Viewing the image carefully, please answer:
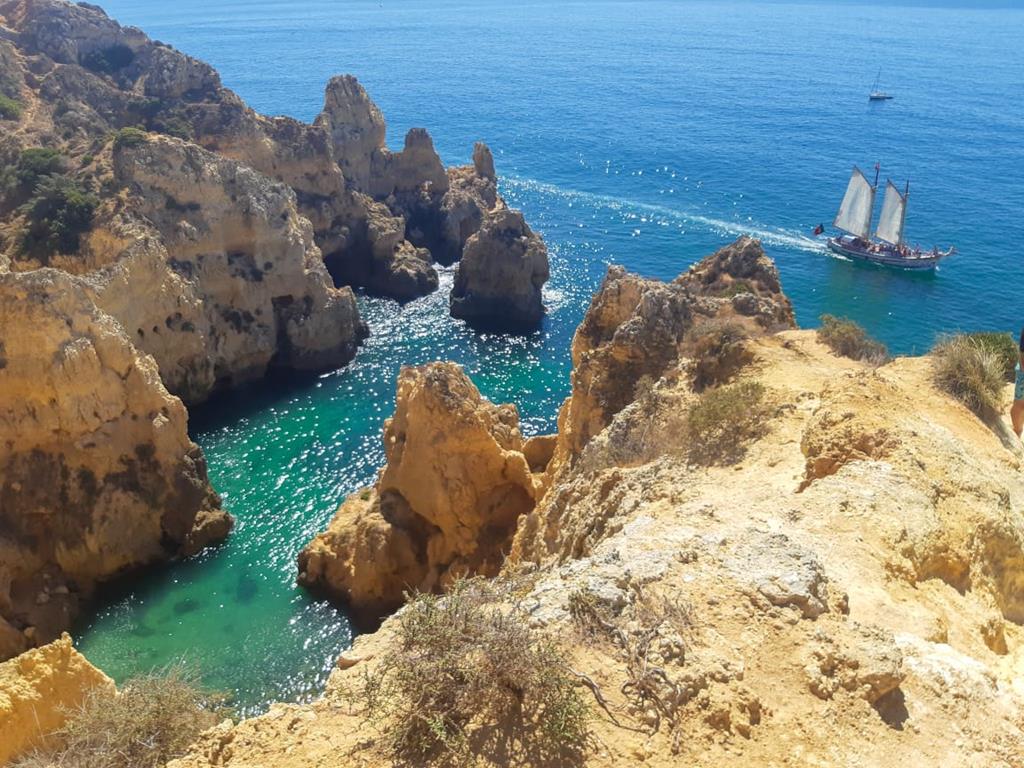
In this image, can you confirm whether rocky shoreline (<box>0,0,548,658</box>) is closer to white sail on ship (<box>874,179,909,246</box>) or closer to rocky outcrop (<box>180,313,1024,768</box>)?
rocky outcrop (<box>180,313,1024,768</box>)

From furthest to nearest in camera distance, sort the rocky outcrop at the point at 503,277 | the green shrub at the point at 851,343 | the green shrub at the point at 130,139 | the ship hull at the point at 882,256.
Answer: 1. the ship hull at the point at 882,256
2. the rocky outcrop at the point at 503,277
3. the green shrub at the point at 130,139
4. the green shrub at the point at 851,343

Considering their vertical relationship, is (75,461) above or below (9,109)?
below

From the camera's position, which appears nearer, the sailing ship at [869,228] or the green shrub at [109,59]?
the green shrub at [109,59]

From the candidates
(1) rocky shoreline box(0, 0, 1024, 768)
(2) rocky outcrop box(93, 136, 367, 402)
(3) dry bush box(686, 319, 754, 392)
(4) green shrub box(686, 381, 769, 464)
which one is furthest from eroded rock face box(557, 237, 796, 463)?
(2) rocky outcrop box(93, 136, 367, 402)

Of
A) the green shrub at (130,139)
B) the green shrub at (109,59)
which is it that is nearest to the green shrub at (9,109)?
the green shrub at (109,59)

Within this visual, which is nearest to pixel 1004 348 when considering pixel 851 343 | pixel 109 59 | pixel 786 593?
pixel 851 343

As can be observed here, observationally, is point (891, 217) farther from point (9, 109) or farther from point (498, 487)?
point (9, 109)

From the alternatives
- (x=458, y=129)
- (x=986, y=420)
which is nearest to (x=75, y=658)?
(x=986, y=420)

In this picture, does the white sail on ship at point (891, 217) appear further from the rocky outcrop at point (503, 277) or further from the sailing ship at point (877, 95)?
the sailing ship at point (877, 95)
